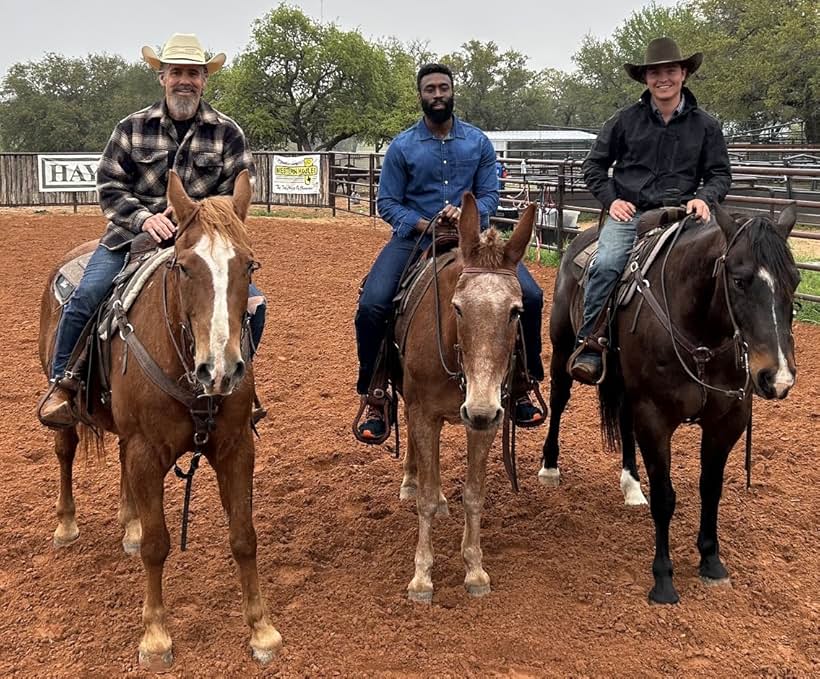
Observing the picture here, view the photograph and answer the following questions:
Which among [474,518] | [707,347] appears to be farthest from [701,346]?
[474,518]

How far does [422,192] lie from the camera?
14.6 feet

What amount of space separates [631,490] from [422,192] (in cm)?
232

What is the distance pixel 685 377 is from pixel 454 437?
2.44m

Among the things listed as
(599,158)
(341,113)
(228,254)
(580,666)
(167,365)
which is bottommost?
(580,666)

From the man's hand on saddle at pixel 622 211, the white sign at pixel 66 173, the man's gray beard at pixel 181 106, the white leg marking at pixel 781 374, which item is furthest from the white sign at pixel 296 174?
the white leg marking at pixel 781 374

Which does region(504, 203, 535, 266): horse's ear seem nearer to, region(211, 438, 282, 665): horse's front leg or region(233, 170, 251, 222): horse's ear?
region(233, 170, 251, 222): horse's ear

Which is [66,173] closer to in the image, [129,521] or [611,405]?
[129,521]

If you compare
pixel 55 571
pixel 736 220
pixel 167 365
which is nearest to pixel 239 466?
pixel 167 365

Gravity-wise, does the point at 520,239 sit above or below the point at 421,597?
above

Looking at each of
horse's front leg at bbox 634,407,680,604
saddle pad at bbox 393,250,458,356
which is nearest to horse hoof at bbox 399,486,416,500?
saddle pad at bbox 393,250,458,356

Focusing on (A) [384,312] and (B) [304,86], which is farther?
(B) [304,86]

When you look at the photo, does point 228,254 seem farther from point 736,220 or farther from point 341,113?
point 341,113

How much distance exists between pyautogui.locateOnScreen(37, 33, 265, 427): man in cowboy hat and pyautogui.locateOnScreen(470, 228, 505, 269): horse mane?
1.12 meters

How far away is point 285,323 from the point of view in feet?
29.5
